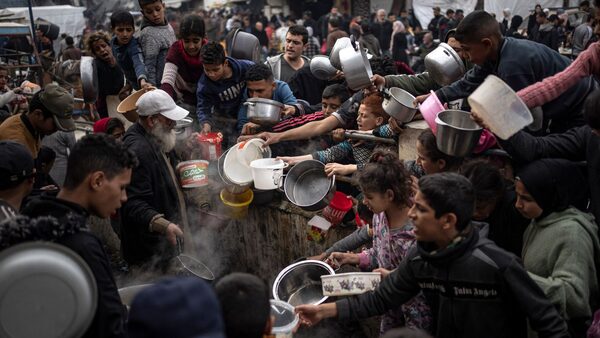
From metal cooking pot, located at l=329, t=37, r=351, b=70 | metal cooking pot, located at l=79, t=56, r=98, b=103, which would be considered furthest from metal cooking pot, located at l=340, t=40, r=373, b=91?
metal cooking pot, located at l=79, t=56, r=98, b=103

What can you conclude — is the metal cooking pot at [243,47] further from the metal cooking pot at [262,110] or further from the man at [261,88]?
the metal cooking pot at [262,110]

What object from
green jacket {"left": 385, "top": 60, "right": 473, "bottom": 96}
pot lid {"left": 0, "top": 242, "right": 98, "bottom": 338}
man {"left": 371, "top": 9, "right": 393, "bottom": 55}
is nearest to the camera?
pot lid {"left": 0, "top": 242, "right": 98, "bottom": 338}

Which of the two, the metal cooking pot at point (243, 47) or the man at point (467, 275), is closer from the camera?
the man at point (467, 275)

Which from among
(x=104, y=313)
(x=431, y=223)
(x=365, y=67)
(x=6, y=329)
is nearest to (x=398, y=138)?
(x=365, y=67)

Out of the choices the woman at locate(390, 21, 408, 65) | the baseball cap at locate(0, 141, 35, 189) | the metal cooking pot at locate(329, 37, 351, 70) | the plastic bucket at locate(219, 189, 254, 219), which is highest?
the baseball cap at locate(0, 141, 35, 189)

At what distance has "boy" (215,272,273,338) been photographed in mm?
2209

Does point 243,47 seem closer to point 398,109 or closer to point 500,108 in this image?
point 398,109

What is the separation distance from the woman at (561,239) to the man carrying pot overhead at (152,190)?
247 centimetres

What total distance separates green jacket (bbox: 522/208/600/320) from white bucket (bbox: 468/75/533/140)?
524 millimetres

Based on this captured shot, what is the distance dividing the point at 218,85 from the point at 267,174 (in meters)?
1.47

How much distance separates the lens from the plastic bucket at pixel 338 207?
15.5ft

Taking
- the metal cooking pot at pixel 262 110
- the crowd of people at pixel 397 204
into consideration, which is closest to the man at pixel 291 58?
the crowd of people at pixel 397 204

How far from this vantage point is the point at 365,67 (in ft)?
16.0

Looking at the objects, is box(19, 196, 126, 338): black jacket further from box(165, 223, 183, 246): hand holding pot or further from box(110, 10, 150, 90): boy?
box(110, 10, 150, 90): boy
